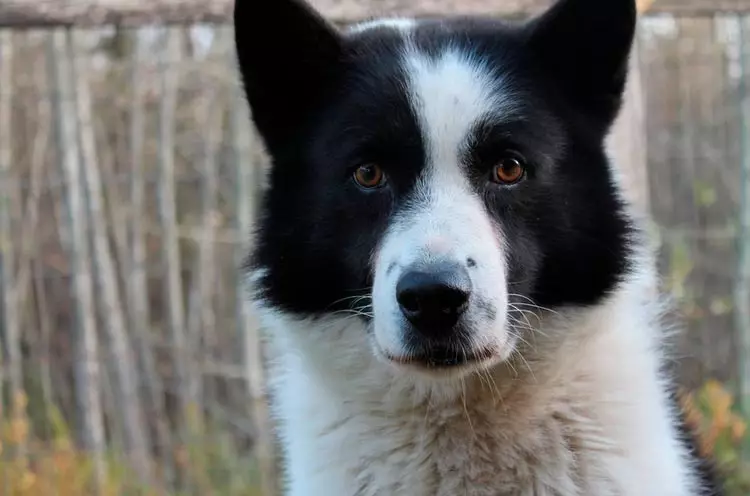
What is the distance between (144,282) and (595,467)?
377 centimetres

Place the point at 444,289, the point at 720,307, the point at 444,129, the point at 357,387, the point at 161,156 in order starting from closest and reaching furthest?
1. the point at 444,289
2. the point at 444,129
3. the point at 357,387
4. the point at 161,156
5. the point at 720,307

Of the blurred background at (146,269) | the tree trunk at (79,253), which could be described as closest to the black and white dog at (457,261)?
the blurred background at (146,269)

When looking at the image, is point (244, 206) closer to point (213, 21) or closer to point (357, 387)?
point (213, 21)

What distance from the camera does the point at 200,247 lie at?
17.7 ft

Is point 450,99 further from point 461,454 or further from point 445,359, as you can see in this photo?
point 461,454

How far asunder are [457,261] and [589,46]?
82cm

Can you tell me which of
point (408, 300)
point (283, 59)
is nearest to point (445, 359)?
point (408, 300)

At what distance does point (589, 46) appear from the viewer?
7.51ft

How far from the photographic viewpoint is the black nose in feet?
5.81

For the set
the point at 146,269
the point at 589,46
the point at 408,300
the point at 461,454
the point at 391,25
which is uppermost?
the point at 391,25

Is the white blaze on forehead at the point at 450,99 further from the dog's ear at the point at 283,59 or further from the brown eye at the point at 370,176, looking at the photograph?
the dog's ear at the point at 283,59

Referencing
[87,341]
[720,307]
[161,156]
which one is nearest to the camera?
[87,341]

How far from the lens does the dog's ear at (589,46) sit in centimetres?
224

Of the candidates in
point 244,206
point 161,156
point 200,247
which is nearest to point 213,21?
point 244,206
